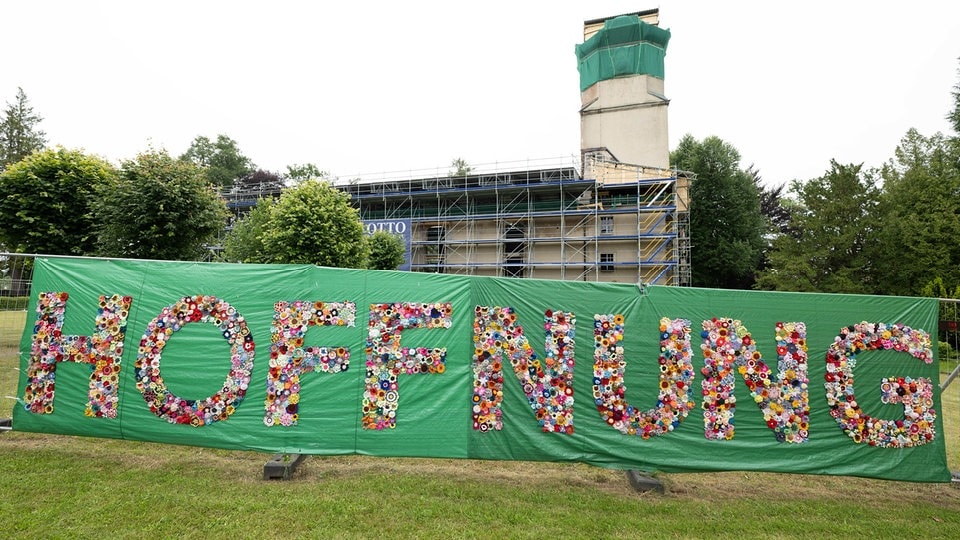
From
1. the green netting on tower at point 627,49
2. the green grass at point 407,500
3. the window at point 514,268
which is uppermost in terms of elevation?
the green netting on tower at point 627,49

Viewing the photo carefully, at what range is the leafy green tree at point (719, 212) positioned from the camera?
96.7ft

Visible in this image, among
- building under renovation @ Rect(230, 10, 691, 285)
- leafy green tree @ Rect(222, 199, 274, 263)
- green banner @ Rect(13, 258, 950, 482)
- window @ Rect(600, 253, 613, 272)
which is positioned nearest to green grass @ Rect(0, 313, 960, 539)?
green banner @ Rect(13, 258, 950, 482)

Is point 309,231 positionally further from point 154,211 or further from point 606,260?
point 606,260

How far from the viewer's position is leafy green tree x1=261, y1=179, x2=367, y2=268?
12.8 m

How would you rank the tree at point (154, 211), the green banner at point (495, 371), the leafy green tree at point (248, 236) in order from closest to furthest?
the green banner at point (495, 371), the tree at point (154, 211), the leafy green tree at point (248, 236)

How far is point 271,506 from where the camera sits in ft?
10.1

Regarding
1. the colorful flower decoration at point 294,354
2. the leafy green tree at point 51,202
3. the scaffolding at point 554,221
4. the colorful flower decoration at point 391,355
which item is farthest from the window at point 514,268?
the colorful flower decoration at point 294,354

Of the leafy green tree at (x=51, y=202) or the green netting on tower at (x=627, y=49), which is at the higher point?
the green netting on tower at (x=627, y=49)

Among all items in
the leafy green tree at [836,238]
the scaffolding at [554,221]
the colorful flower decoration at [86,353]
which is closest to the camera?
the colorful flower decoration at [86,353]

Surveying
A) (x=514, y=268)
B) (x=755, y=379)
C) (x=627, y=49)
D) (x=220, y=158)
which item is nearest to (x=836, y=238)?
(x=514, y=268)

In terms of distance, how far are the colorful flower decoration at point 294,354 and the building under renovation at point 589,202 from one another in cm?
1994

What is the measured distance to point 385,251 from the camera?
2020cm

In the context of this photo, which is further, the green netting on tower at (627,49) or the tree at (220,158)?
the tree at (220,158)

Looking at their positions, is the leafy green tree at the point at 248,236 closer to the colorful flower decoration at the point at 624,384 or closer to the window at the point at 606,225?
the colorful flower decoration at the point at 624,384
